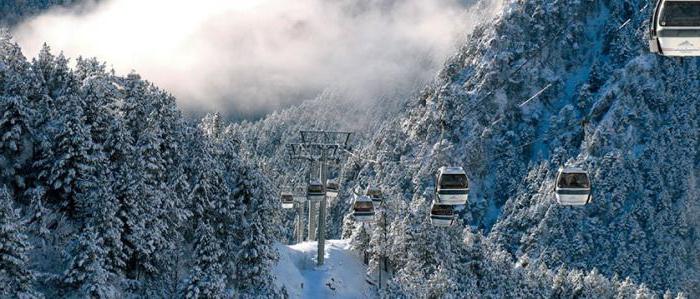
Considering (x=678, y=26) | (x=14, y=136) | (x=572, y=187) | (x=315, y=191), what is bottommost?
(x=315, y=191)

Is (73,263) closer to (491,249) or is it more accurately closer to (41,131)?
(41,131)

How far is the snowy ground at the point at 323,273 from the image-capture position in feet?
223

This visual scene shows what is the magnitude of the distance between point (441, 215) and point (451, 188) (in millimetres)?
12237

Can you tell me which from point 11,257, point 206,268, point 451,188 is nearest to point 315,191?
point 206,268

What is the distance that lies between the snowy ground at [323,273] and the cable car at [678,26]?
48783 mm

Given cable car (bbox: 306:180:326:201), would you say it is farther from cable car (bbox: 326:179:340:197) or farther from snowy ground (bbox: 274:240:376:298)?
cable car (bbox: 326:179:340:197)

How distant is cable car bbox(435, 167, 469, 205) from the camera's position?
32.5m

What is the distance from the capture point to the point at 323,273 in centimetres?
7188

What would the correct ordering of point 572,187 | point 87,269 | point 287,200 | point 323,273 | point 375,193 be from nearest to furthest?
point 572,187 → point 87,269 → point 375,193 → point 323,273 → point 287,200

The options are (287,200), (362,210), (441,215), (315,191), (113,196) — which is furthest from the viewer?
(287,200)

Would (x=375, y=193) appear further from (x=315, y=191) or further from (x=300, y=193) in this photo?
(x=300, y=193)

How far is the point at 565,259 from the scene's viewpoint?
A: 176 meters

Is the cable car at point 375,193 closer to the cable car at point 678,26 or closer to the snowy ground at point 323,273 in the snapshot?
the snowy ground at point 323,273

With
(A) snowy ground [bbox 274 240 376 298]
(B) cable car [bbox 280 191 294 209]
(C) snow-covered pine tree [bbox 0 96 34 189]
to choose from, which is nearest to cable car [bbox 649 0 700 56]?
(C) snow-covered pine tree [bbox 0 96 34 189]
